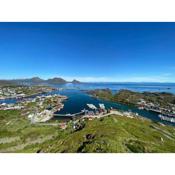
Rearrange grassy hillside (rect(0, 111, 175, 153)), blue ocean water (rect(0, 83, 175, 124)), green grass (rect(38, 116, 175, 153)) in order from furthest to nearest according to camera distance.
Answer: blue ocean water (rect(0, 83, 175, 124)) < grassy hillside (rect(0, 111, 175, 153)) < green grass (rect(38, 116, 175, 153))

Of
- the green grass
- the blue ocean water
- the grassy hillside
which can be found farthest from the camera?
the blue ocean water

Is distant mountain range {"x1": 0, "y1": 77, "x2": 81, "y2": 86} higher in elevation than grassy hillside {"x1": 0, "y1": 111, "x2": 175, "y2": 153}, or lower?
higher

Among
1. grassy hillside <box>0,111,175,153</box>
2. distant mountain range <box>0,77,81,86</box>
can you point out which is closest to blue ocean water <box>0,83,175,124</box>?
distant mountain range <box>0,77,81,86</box>

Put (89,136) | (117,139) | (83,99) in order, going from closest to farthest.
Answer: (117,139) → (89,136) → (83,99)

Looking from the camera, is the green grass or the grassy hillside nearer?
the green grass

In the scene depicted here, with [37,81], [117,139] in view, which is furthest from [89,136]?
[37,81]

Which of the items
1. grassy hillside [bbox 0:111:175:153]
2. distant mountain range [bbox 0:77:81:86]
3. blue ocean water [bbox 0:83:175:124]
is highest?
distant mountain range [bbox 0:77:81:86]

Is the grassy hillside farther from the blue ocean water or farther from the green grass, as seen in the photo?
the blue ocean water

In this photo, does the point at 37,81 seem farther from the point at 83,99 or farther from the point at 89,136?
the point at 89,136

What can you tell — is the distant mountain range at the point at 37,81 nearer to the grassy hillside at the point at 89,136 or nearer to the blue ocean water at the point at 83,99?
the blue ocean water at the point at 83,99
